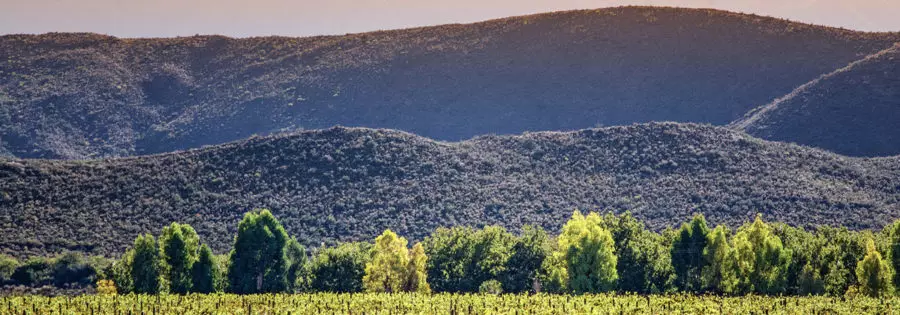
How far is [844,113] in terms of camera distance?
463 ft

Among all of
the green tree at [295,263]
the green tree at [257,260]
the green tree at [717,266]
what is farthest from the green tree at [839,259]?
the green tree at [257,260]

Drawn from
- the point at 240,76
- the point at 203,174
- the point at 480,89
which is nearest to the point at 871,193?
the point at 203,174

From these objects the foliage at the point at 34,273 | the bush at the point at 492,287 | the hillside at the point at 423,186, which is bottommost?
the bush at the point at 492,287

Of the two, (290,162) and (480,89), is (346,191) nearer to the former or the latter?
(290,162)

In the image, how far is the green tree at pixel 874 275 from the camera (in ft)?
208

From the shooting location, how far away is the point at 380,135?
124500mm

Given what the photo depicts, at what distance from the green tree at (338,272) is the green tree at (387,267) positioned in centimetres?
238

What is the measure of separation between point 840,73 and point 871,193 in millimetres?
53378

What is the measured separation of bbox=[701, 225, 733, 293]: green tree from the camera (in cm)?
6856

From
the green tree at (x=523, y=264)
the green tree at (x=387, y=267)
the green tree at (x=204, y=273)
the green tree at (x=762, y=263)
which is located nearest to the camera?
the green tree at (x=762, y=263)

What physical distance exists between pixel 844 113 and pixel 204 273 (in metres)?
106

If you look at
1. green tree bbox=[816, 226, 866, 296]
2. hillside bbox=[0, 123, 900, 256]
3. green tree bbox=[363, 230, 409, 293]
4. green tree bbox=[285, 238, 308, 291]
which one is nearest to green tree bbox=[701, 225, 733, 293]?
green tree bbox=[816, 226, 866, 296]

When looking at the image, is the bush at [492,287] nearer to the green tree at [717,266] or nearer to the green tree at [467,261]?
the green tree at [467,261]

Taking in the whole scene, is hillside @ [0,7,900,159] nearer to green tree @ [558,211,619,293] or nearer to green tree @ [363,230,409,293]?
green tree @ [363,230,409,293]
